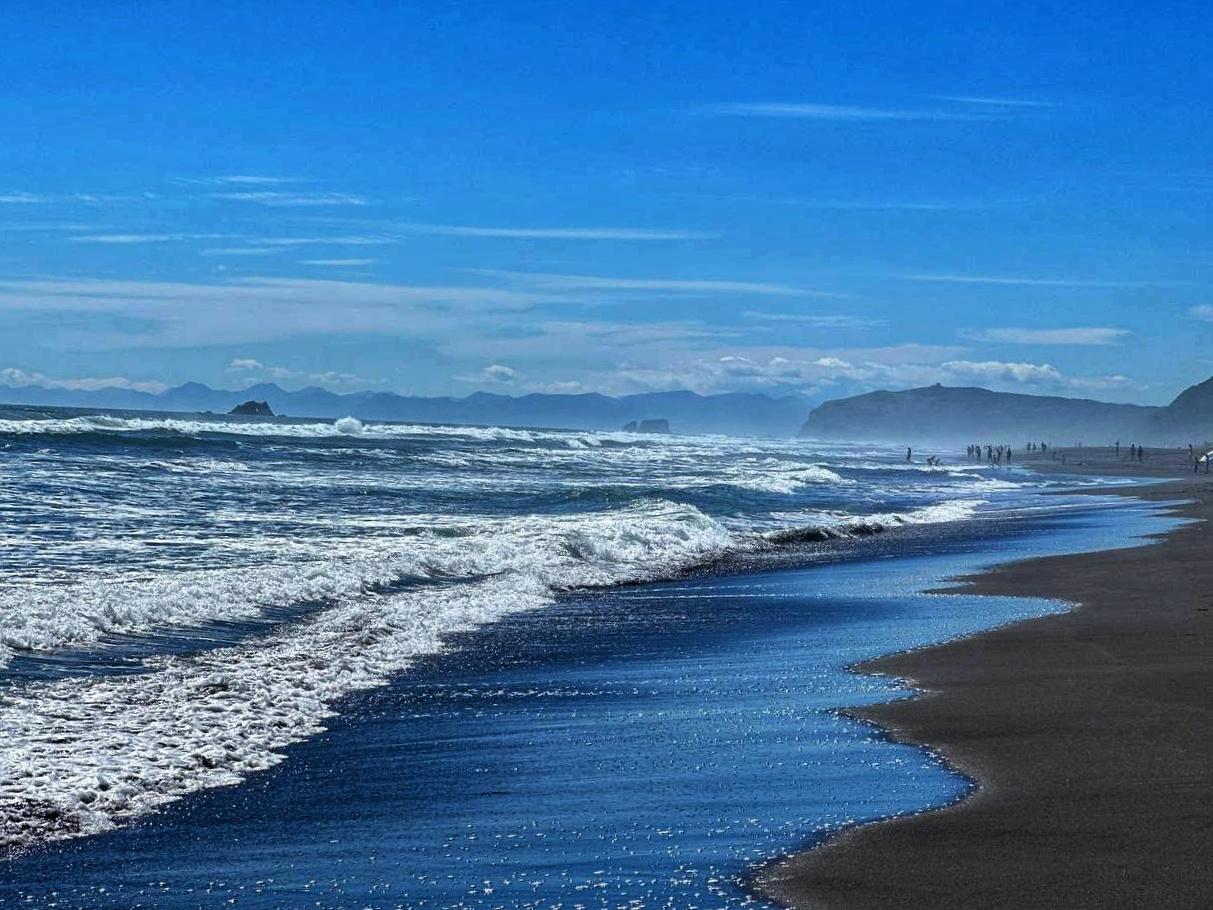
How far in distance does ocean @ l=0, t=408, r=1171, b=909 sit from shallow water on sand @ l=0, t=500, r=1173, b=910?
0.03 m

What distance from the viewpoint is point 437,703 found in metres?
9.33

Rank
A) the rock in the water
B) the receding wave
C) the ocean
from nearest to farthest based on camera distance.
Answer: the ocean → the receding wave → the rock in the water

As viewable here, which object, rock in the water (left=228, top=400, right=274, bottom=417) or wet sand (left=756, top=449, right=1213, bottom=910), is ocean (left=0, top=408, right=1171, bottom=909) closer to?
wet sand (left=756, top=449, right=1213, bottom=910)

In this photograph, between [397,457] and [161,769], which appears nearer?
[161,769]

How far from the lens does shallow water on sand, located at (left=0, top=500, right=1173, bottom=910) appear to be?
536 centimetres

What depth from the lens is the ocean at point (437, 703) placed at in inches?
224

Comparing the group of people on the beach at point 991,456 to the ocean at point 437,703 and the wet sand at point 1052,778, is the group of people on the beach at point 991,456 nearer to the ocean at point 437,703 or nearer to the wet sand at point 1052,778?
the ocean at point 437,703

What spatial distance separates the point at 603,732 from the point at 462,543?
1201 cm

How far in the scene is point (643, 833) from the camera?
5996 mm

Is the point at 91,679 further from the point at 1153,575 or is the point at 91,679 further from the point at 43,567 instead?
the point at 1153,575

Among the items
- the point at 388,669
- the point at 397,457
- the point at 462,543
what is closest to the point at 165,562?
the point at 462,543

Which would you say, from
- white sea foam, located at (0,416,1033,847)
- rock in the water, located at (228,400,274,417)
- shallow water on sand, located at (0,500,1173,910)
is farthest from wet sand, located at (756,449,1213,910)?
rock in the water, located at (228,400,274,417)

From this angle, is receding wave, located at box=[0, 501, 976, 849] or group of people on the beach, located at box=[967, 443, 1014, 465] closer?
receding wave, located at box=[0, 501, 976, 849]

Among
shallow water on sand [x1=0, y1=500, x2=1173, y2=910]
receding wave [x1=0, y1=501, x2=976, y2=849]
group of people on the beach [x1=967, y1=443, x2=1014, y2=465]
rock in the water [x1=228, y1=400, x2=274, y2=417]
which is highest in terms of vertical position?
rock in the water [x1=228, y1=400, x2=274, y2=417]
